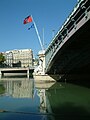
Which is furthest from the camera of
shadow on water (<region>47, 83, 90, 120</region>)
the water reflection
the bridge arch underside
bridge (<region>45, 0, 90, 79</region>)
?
the water reflection

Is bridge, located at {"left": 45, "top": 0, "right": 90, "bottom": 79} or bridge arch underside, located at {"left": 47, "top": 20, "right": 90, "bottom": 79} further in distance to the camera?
bridge arch underside, located at {"left": 47, "top": 20, "right": 90, "bottom": 79}

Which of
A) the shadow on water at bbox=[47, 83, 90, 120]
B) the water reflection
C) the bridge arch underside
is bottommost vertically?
the shadow on water at bbox=[47, 83, 90, 120]

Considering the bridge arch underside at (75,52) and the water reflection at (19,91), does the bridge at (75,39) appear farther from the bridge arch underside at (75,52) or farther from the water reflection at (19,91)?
the water reflection at (19,91)

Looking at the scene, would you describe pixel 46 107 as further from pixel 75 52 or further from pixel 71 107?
pixel 75 52

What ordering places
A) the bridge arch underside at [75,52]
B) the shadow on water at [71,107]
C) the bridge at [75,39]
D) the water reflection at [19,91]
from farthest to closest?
the water reflection at [19,91] → the bridge arch underside at [75,52] → the bridge at [75,39] → the shadow on water at [71,107]

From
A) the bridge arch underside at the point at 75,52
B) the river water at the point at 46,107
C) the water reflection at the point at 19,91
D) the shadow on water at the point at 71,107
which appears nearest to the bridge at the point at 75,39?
the bridge arch underside at the point at 75,52

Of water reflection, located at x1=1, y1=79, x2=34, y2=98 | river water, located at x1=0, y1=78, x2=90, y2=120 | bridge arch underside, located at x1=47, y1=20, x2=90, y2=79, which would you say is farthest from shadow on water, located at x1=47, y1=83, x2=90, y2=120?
bridge arch underside, located at x1=47, y1=20, x2=90, y2=79

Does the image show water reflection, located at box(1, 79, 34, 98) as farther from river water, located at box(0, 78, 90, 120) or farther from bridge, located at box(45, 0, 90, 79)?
bridge, located at box(45, 0, 90, 79)

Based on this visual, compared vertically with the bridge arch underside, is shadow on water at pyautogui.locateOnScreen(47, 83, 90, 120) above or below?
below

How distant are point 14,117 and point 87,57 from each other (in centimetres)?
2966

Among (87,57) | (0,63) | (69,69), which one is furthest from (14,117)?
(0,63)

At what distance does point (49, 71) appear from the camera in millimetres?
65312

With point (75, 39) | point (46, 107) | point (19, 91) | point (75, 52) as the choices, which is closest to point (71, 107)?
point (46, 107)

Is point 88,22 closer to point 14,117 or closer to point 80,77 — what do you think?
point 14,117
